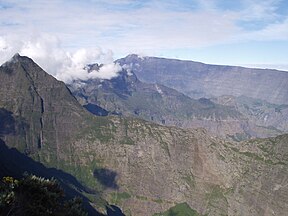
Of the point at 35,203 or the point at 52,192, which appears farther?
the point at 52,192

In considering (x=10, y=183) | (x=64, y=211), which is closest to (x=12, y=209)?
(x=10, y=183)

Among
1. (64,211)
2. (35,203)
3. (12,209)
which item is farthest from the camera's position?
(64,211)

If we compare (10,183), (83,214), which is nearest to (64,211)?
(83,214)

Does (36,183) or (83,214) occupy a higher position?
(36,183)

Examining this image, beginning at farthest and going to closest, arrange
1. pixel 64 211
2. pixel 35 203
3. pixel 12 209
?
pixel 64 211
pixel 35 203
pixel 12 209

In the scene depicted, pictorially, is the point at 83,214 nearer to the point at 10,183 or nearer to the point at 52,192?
the point at 52,192

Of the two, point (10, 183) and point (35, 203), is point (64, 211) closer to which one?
point (35, 203)
